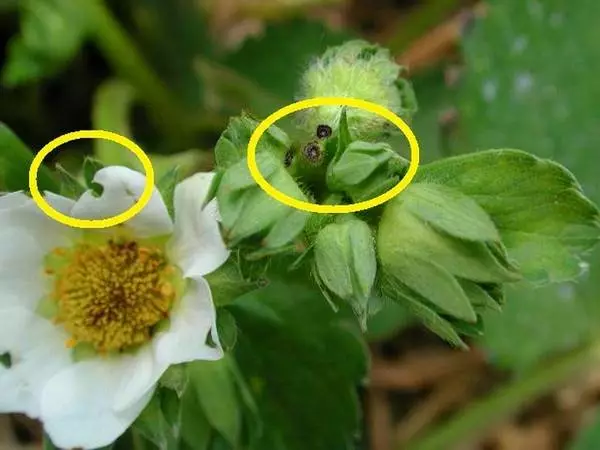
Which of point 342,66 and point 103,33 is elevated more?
point 342,66

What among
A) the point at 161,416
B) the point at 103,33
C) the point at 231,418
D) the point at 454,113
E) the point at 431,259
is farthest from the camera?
the point at 454,113

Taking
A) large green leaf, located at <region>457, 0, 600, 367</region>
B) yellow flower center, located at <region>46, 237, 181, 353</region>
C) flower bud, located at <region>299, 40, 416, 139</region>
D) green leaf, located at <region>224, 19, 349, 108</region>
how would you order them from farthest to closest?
green leaf, located at <region>224, 19, 349, 108</region>
large green leaf, located at <region>457, 0, 600, 367</region>
yellow flower center, located at <region>46, 237, 181, 353</region>
flower bud, located at <region>299, 40, 416, 139</region>

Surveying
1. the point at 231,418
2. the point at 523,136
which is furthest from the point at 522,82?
the point at 231,418

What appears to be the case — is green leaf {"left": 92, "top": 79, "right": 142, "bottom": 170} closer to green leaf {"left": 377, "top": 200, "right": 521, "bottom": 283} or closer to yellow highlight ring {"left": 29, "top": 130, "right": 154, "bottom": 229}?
yellow highlight ring {"left": 29, "top": 130, "right": 154, "bottom": 229}

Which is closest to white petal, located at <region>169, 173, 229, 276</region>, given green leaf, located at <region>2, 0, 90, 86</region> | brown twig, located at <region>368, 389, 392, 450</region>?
green leaf, located at <region>2, 0, 90, 86</region>

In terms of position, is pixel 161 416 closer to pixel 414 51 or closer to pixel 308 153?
pixel 308 153

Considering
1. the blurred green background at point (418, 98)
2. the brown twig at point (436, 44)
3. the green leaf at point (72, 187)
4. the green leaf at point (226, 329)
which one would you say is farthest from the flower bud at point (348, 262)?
the brown twig at point (436, 44)

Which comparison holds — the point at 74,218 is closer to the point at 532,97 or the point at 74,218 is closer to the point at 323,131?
the point at 323,131
